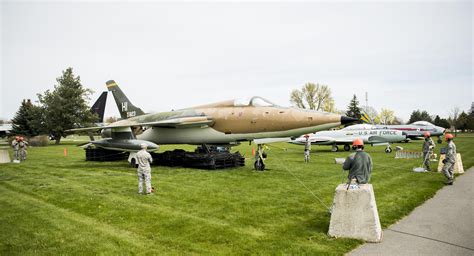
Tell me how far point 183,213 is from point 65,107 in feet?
167

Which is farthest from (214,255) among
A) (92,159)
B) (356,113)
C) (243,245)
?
(356,113)

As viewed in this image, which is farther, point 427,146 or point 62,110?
point 62,110

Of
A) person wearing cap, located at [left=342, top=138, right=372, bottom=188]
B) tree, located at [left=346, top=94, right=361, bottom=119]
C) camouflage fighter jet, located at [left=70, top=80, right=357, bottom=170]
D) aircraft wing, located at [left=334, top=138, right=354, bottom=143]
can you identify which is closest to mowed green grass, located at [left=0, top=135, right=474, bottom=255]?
person wearing cap, located at [left=342, top=138, right=372, bottom=188]

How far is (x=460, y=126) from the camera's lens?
301ft

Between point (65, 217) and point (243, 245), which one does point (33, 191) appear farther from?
point (243, 245)

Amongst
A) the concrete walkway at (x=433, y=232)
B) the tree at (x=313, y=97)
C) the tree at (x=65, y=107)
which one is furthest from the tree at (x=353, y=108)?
the concrete walkway at (x=433, y=232)

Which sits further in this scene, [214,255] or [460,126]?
[460,126]

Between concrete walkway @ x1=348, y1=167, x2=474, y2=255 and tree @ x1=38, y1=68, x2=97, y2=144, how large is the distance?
52326 millimetres

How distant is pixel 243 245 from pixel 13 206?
6397 mm

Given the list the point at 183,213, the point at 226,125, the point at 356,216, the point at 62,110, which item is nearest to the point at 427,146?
the point at 226,125

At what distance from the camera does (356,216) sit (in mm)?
6020

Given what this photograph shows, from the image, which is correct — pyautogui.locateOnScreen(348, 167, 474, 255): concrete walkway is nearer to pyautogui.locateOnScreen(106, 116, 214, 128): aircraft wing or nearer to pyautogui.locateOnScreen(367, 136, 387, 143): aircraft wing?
pyautogui.locateOnScreen(106, 116, 214, 128): aircraft wing

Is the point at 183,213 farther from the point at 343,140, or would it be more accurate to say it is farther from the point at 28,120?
the point at 28,120

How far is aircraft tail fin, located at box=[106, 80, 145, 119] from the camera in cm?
2022
